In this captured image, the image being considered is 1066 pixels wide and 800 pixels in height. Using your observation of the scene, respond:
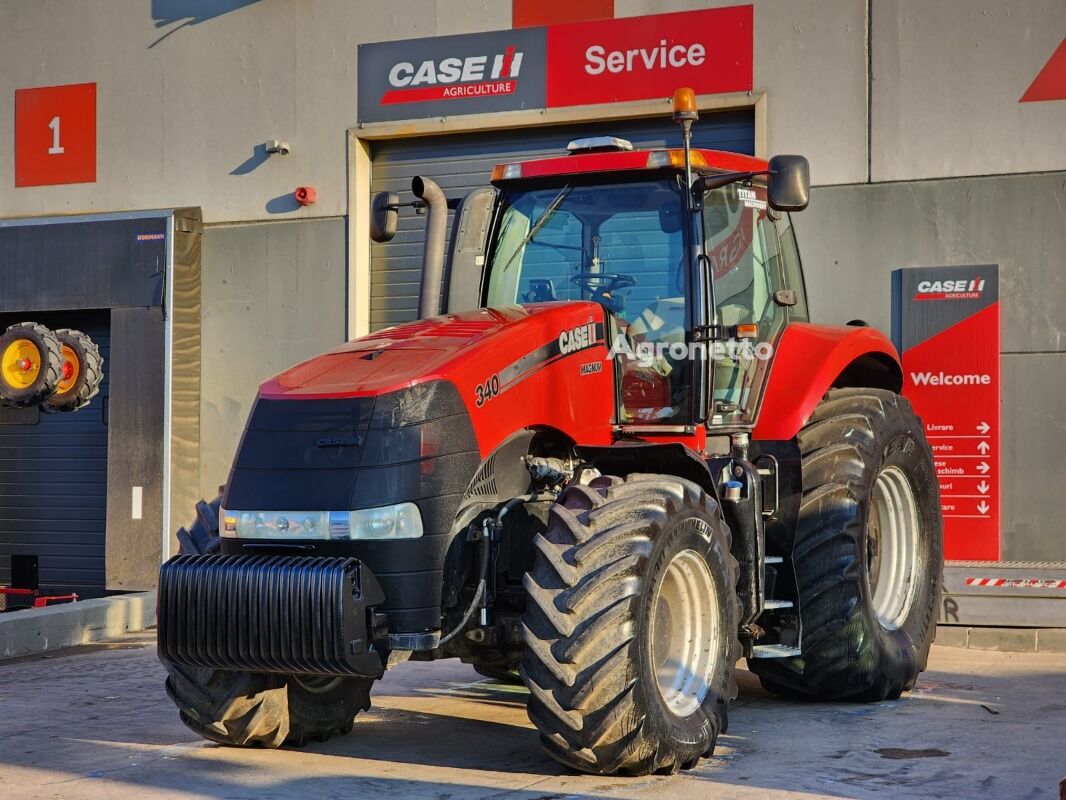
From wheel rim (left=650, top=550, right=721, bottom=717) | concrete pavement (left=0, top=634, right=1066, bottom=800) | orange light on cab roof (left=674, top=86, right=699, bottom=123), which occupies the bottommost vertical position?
concrete pavement (left=0, top=634, right=1066, bottom=800)

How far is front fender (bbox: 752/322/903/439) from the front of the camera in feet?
23.7

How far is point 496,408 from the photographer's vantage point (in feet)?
19.5

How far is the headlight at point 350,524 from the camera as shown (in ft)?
18.1

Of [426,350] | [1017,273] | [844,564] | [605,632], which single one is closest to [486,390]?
[426,350]

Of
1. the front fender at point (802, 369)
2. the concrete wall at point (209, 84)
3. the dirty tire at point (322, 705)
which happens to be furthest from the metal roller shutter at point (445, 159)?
the dirty tire at point (322, 705)

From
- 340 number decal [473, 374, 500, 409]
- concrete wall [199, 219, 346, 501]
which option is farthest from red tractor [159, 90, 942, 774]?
concrete wall [199, 219, 346, 501]

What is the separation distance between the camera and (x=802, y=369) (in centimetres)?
744

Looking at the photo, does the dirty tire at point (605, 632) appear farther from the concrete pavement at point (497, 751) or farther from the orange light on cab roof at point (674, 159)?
the orange light on cab roof at point (674, 159)

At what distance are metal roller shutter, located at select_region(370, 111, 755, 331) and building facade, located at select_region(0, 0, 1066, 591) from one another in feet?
0.08

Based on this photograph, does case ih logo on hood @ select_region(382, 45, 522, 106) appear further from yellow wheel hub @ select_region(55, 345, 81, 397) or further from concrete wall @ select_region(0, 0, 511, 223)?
yellow wheel hub @ select_region(55, 345, 81, 397)

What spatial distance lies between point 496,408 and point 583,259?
1.32 metres

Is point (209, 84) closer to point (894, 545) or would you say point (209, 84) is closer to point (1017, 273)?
point (1017, 273)

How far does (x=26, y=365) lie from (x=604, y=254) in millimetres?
6857

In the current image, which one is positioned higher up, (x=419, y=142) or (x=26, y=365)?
(x=419, y=142)
